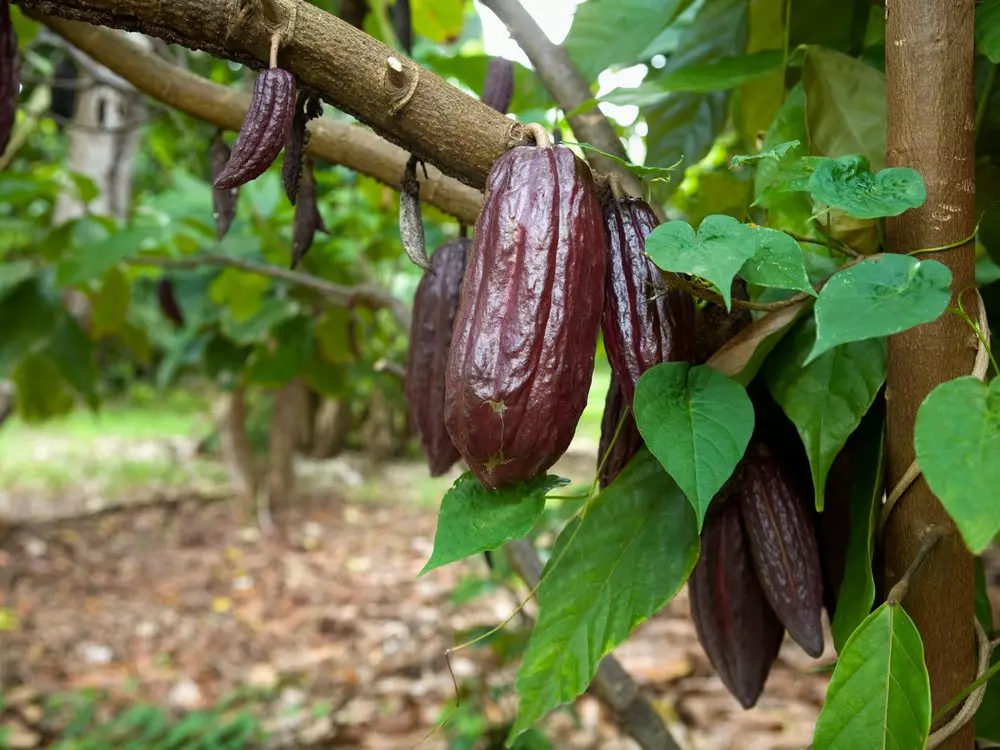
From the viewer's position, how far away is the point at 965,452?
18.6 inches

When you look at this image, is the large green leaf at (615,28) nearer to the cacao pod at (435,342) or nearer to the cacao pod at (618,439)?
the cacao pod at (435,342)

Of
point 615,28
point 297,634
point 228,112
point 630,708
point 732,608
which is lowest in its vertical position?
point 297,634

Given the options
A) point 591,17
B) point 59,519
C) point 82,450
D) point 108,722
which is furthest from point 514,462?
point 82,450

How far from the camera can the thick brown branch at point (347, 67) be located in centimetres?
58

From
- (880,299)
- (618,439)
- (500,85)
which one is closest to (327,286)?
(500,85)

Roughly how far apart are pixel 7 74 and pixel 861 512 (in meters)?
0.83

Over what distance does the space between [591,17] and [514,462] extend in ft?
1.84

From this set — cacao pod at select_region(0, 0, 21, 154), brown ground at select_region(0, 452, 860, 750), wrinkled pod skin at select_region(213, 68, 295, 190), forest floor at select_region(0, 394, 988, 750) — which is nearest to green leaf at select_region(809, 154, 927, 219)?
wrinkled pod skin at select_region(213, 68, 295, 190)

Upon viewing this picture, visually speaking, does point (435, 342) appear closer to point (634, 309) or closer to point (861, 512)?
point (634, 309)

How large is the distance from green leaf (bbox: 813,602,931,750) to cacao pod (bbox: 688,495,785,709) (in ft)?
0.62

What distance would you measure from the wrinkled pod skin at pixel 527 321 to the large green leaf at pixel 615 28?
1.22 ft

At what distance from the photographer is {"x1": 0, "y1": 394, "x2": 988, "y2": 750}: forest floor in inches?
94.5

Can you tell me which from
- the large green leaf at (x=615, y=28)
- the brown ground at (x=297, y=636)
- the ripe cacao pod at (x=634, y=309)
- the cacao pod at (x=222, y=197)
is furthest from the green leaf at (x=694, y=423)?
the brown ground at (x=297, y=636)

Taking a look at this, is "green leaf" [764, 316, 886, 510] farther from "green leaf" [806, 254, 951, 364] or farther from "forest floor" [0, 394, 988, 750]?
"forest floor" [0, 394, 988, 750]
